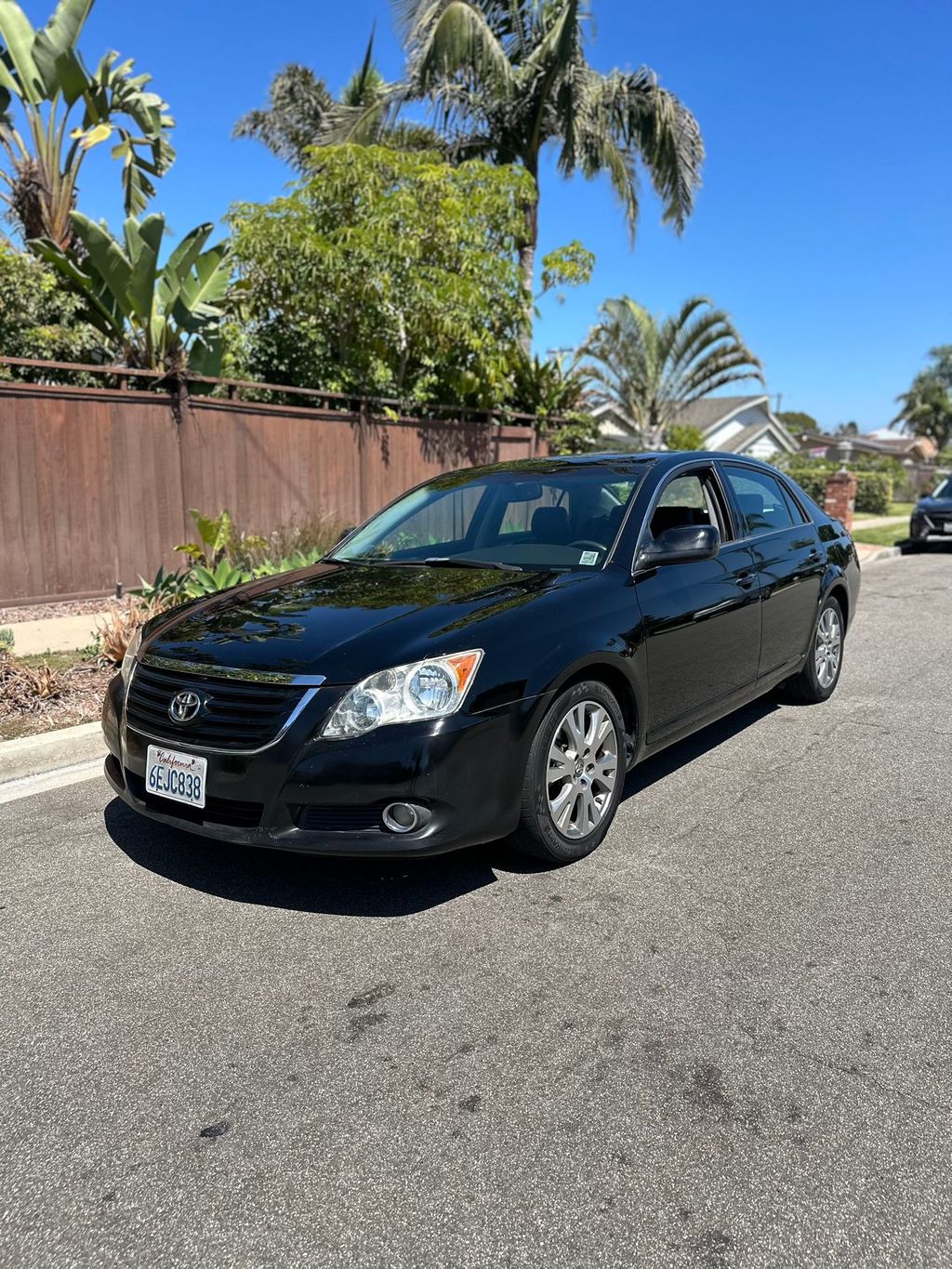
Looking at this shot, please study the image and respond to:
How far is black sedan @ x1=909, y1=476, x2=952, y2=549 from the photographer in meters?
17.0

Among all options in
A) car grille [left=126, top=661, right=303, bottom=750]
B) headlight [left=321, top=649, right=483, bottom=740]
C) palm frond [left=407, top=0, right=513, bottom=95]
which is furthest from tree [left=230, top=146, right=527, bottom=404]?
headlight [left=321, top=649, right=483, bottom=740]

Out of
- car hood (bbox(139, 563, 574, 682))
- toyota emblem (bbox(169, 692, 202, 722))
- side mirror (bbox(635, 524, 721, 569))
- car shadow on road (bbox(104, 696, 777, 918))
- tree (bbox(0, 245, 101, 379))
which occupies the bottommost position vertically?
car shadow on road (bbox(104, 696, 777, 918))

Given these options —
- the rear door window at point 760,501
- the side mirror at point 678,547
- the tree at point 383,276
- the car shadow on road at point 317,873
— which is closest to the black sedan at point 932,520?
the tree at point 383,276

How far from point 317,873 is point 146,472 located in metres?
7.34

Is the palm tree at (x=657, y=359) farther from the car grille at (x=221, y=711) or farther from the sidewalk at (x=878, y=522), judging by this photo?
the car grille at (x=221, y=711)

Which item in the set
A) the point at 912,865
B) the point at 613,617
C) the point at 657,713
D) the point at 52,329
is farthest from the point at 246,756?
the point at 52,329

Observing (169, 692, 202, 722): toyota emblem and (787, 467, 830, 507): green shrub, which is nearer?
(169, 692, 202, 722): toyota emblem

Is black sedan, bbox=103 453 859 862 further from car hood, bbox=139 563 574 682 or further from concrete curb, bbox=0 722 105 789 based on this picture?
concrete curb, bbox=0 722 105 789

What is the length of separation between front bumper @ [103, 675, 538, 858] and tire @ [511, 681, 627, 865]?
7.6 inches

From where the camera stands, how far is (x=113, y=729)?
3982 millimetres

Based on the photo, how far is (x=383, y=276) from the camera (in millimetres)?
11586

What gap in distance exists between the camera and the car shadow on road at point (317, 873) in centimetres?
363

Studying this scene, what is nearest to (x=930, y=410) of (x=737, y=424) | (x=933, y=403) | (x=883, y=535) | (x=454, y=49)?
(x=933, y=403)

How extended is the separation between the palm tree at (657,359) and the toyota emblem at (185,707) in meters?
22.1
